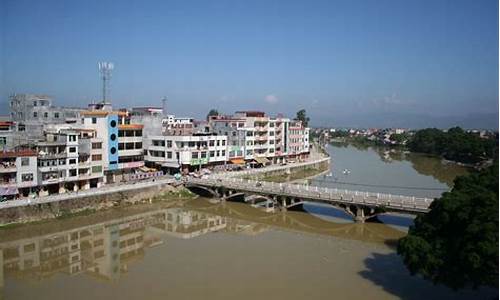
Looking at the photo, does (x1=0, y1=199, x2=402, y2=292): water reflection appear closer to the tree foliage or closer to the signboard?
the signboard

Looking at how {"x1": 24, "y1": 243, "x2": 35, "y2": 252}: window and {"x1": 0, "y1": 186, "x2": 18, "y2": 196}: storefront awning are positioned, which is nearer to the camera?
{"x1": 24, "y1": 243, "x2": 35, "y2": 252}: window

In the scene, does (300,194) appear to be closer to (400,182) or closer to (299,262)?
(299,262)

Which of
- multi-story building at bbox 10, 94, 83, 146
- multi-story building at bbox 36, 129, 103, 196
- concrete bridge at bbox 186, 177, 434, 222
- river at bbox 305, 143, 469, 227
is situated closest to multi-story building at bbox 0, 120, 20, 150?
multi-story building at bbox 36, 129, 103, 196

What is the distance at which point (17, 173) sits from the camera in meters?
21.9

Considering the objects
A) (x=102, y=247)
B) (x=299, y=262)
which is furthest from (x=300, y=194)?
(x=102, y=247)

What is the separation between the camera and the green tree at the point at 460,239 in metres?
10.2

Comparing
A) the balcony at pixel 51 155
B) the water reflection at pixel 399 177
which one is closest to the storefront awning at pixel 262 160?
the water reflection at pixel 399 177

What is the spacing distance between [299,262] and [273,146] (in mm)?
27573

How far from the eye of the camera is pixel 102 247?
61.9 feet

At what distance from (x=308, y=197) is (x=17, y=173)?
14.2 m

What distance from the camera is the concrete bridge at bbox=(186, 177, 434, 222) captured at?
20469 millimetres

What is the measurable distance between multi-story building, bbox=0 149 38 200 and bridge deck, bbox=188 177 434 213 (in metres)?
9.41

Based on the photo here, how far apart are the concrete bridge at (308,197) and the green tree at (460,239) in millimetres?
6777

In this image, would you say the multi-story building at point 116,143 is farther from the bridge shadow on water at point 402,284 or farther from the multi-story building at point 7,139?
the bridge shadow on water at point 402,284
